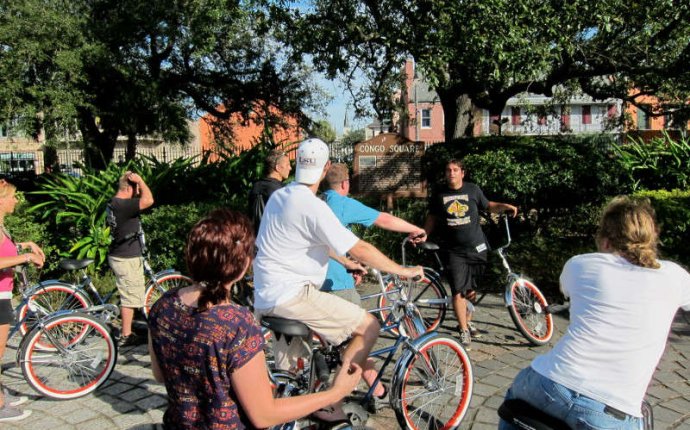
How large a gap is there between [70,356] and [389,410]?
2.70 metres

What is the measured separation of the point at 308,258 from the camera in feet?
10.8

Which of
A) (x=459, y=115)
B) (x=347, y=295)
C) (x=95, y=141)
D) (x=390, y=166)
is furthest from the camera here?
(x=95, y=141)

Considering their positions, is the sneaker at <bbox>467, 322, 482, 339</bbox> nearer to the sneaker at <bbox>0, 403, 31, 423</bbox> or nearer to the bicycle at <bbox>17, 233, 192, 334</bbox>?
the bicycle at <bbox>17, 233, 192, 334</bbox>

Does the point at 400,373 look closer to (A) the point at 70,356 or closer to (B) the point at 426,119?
(A) the point at 70,356

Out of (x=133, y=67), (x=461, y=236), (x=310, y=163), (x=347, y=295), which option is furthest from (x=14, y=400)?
(x=133, y=67)

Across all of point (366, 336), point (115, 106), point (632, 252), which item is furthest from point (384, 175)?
point (115, 106)

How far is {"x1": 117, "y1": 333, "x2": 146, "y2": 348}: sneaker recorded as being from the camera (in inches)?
230

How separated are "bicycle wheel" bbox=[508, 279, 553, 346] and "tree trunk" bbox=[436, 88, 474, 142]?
311 inches

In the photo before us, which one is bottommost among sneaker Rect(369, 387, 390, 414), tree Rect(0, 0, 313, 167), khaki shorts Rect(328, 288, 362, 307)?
sneaker Rect(369, 387, 390, 414)

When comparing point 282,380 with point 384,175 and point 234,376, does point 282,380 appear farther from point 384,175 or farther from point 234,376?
point 384,175

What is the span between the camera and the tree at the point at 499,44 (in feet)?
25.8

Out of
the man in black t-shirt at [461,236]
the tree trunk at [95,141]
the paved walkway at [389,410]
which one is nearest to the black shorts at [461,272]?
the man in black t-shirt at [461,236]

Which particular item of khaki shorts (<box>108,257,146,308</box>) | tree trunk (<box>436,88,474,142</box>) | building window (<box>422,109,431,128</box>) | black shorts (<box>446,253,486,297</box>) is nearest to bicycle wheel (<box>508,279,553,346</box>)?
black shorts (<box>446,253,486,297</box>)

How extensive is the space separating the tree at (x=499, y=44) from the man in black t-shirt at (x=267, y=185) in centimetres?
296
